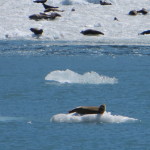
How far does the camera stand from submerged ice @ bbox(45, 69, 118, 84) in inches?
998

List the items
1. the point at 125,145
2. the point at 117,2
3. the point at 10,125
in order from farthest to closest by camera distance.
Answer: the point at 117,2, the point at 10,125, the point at 125,145

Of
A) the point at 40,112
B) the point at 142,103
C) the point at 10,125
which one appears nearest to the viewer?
the point at 10,125

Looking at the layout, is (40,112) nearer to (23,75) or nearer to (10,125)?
(10,125)

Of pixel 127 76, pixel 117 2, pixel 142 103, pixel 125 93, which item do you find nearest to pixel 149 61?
pixel 127 76

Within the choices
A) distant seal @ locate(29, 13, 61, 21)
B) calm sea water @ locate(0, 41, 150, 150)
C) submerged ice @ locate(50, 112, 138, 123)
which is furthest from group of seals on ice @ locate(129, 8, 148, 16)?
submerged ice @ locate(50, 112, 138, 123)

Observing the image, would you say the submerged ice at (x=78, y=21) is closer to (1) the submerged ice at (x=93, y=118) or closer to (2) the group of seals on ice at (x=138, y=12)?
(2) the group of seals on ice at (x=138, y=12)

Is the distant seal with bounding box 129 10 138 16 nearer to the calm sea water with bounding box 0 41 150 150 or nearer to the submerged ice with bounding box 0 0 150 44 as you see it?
the submerged ice with bounding box 0 0 150 44

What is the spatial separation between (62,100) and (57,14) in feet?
96.6

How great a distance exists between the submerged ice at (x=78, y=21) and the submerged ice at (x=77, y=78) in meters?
18.1

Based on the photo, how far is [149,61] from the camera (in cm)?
3403

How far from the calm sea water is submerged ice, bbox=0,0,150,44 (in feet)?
21.2

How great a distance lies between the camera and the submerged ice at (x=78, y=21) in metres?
45.9

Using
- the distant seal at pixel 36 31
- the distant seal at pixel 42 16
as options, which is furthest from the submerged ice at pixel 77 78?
the distant seal at pixel 42 16

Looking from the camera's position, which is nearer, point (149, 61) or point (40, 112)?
point (40, 112)
